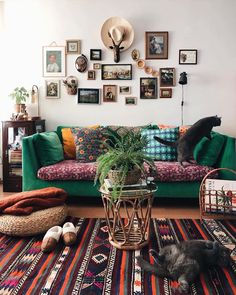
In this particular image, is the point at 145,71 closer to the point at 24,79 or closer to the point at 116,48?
the point at 116,48

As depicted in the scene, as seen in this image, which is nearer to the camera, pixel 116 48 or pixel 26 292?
pixel 26 292

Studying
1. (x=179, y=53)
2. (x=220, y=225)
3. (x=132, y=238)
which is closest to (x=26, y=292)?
(x=132, y=238)

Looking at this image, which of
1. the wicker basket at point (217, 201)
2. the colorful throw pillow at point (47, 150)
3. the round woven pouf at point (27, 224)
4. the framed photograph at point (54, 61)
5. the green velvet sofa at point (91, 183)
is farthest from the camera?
the framed photograph at point (54, 61)

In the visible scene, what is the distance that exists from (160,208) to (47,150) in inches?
54.0

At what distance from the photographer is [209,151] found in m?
3.13

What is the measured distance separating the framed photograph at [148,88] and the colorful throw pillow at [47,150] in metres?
1.35

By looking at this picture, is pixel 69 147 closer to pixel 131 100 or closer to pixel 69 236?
pixel 131 100

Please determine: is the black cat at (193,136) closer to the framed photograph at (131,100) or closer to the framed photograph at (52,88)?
the framed photograph at (131,100)

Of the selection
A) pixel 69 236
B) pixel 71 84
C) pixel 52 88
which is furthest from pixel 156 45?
pixel 69 236

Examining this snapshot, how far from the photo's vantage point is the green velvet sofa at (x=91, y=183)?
307cm

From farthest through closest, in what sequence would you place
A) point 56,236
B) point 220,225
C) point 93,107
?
1. point 93,107
2. point 220,225
3. point 56,236

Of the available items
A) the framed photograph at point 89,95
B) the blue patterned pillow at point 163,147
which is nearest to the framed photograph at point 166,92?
the blue patterned pillow at point 163,147

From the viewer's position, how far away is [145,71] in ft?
12.9

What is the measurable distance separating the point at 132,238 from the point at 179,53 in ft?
8.59
